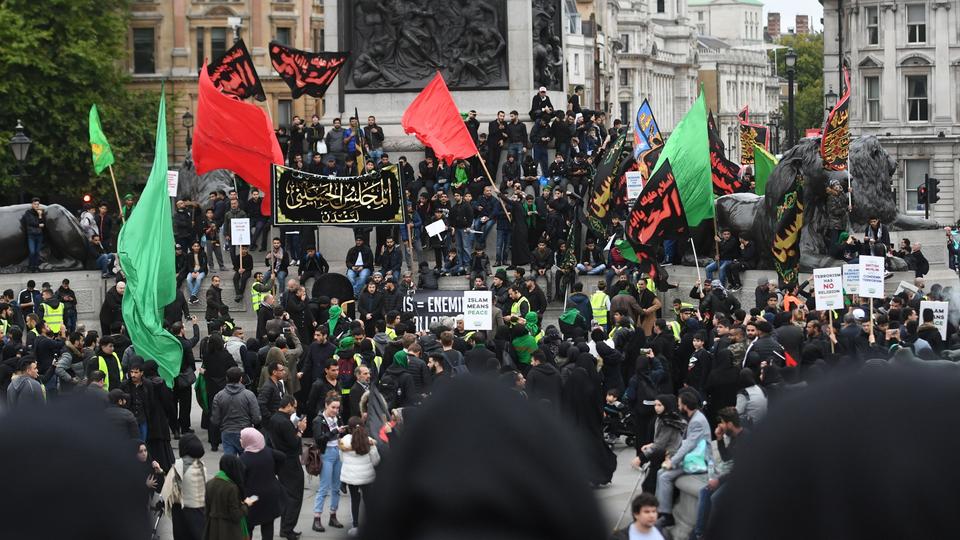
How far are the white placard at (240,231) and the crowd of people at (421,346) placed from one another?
1.22 ft

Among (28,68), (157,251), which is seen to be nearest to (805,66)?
(28,68)

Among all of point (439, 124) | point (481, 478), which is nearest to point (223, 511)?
point (481, 478)

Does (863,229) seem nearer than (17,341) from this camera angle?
No

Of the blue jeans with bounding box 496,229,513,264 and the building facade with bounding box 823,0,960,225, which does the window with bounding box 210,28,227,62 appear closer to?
the building facade with bounding box 823,0,960,225

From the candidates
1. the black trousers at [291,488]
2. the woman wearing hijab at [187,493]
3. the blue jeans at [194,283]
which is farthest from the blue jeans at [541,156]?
the woman wearing hijab at [187,493]

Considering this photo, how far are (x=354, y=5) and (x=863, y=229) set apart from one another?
420 inches

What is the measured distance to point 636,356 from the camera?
19.9 metres

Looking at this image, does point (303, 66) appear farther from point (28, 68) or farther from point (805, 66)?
point (805, 66)

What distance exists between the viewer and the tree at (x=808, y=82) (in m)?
148

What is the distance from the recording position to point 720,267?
29.1 m

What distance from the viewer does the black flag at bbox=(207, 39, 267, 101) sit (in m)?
30.9

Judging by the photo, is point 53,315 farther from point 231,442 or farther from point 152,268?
point 231,442

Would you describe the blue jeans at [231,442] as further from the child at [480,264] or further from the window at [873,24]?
the window at [873,24]

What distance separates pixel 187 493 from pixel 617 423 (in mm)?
7125
